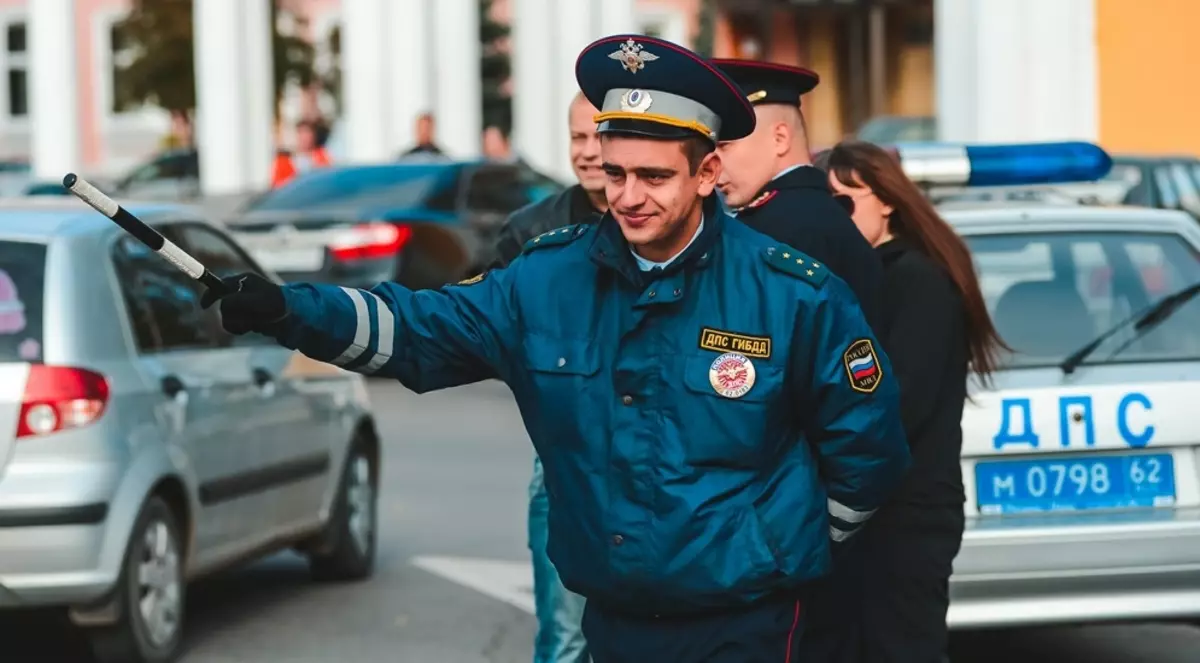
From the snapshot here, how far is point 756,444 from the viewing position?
3.97 meters

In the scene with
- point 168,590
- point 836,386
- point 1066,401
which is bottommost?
point 168,590

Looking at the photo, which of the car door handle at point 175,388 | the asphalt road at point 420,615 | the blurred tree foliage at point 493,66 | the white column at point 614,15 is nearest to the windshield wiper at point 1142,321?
the asphalt road at point 420,615

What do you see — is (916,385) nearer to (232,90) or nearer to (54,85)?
(232,90)

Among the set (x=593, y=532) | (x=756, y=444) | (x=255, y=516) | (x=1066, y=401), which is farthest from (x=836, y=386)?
(x=255, y=516)

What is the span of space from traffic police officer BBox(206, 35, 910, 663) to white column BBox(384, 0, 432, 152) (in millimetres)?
25696

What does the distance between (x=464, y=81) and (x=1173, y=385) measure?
25.1 metres

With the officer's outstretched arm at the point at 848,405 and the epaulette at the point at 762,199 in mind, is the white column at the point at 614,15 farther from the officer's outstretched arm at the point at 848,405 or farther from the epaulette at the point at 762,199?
the officer's outstretched arm at the point at 848,405

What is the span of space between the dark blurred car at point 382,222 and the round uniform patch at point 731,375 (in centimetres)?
1306

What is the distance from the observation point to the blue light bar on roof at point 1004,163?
719 cm

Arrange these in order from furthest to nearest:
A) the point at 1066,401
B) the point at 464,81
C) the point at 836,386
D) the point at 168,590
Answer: the point at 464,81
the point at 168,590
the point at 1066,401
the point at 836,386

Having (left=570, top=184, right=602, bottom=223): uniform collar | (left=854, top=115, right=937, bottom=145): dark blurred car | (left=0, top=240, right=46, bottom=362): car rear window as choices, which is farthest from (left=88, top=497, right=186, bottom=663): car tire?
(left=854, top=115, right=937, bottom=145): dark blurred car

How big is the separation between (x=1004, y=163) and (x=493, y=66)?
5582 centimetres

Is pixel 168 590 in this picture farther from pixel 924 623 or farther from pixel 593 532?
pixel 593 532

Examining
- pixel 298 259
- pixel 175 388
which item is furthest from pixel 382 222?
Result: pixel 175 388
